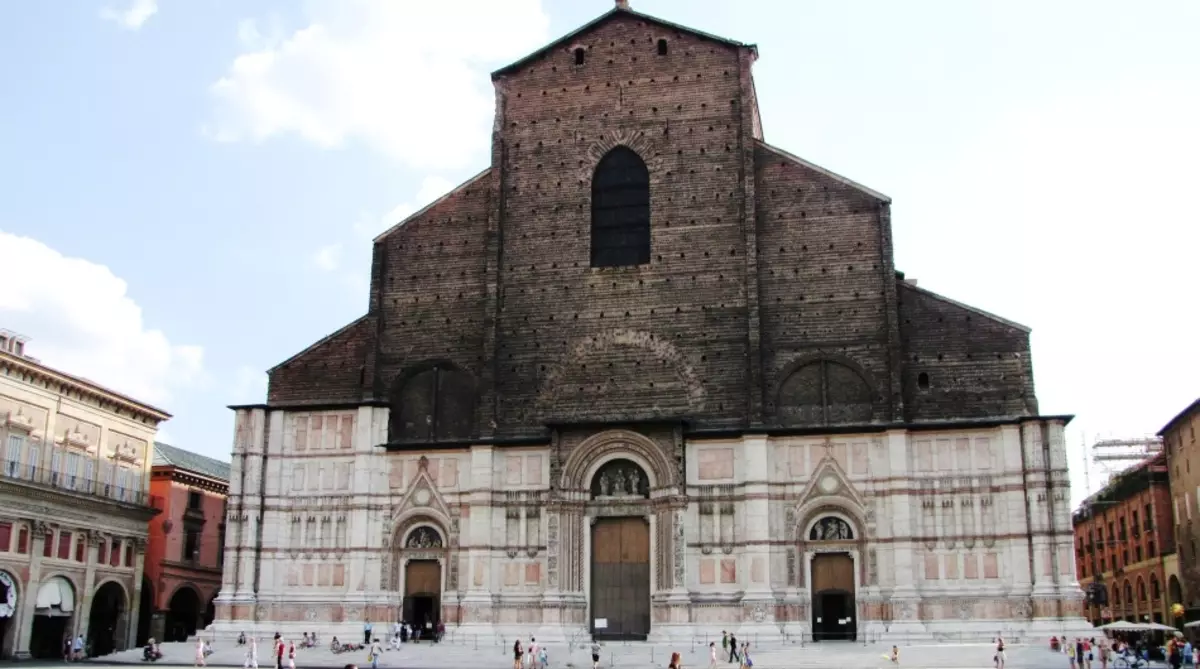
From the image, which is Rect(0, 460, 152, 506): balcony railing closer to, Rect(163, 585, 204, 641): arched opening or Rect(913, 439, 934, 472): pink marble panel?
Rect(163, 585, 204, 641): arched opening

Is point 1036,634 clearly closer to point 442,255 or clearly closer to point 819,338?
point 819,338

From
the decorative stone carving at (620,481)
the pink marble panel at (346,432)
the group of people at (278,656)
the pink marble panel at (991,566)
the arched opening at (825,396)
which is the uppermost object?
the arched opening at (825,396)

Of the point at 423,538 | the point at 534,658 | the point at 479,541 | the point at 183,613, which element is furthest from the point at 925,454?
the point at 183,613

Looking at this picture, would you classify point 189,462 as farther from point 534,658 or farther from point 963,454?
point 963,454

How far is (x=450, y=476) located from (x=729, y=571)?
8242 mm

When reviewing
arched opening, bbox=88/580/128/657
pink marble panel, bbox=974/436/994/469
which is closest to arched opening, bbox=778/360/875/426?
pink marble panel, bbox=974/436/994/469

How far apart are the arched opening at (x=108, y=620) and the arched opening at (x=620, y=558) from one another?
63.3 feet

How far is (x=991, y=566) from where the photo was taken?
30.4 metres

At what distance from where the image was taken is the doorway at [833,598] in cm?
3083

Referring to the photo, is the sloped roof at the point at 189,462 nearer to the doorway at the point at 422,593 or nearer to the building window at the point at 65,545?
the building window at the point at 65,545

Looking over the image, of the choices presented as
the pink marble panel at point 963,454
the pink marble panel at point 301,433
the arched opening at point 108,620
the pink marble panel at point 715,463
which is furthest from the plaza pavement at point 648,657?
the arched opening at point 108,620

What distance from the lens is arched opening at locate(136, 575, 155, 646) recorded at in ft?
149

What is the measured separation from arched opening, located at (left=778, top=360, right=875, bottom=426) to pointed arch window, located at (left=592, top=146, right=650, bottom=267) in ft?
18.6

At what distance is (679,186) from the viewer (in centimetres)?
3481
